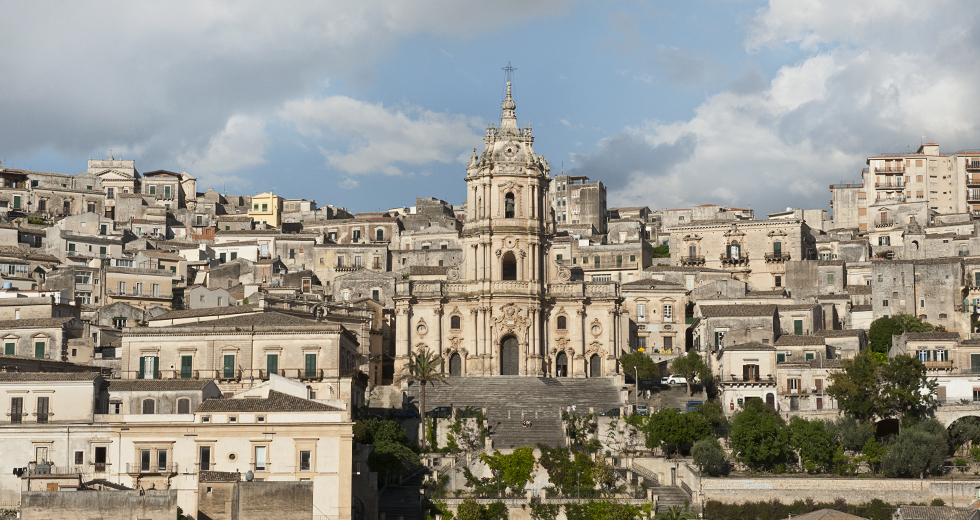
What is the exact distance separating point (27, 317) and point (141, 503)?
38.1m

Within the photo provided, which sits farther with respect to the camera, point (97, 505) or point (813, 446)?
point (813, 446)

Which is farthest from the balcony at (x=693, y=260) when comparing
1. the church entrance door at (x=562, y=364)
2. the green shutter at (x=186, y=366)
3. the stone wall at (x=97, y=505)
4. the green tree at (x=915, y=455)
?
the stone wall at (x=97, y=505)

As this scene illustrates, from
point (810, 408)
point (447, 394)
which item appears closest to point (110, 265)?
point (447, 394)

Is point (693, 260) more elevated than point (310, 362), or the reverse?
point (693, 260)

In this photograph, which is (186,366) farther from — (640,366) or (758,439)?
(758,439)

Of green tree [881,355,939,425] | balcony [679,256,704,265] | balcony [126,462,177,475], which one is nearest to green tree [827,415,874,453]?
green tree [881,355,939,425]

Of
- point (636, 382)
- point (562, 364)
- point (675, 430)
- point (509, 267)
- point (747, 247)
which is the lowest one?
point (675, 430)

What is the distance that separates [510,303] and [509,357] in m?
3.88

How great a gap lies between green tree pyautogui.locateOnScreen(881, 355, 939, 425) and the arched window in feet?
98.1

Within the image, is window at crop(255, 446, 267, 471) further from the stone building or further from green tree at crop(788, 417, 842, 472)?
the stone building

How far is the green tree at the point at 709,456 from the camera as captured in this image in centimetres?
8338

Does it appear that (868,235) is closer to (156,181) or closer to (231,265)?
(231,265)

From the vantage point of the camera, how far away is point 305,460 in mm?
69000

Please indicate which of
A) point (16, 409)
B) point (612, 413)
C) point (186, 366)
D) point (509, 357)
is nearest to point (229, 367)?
point (186, 366)
